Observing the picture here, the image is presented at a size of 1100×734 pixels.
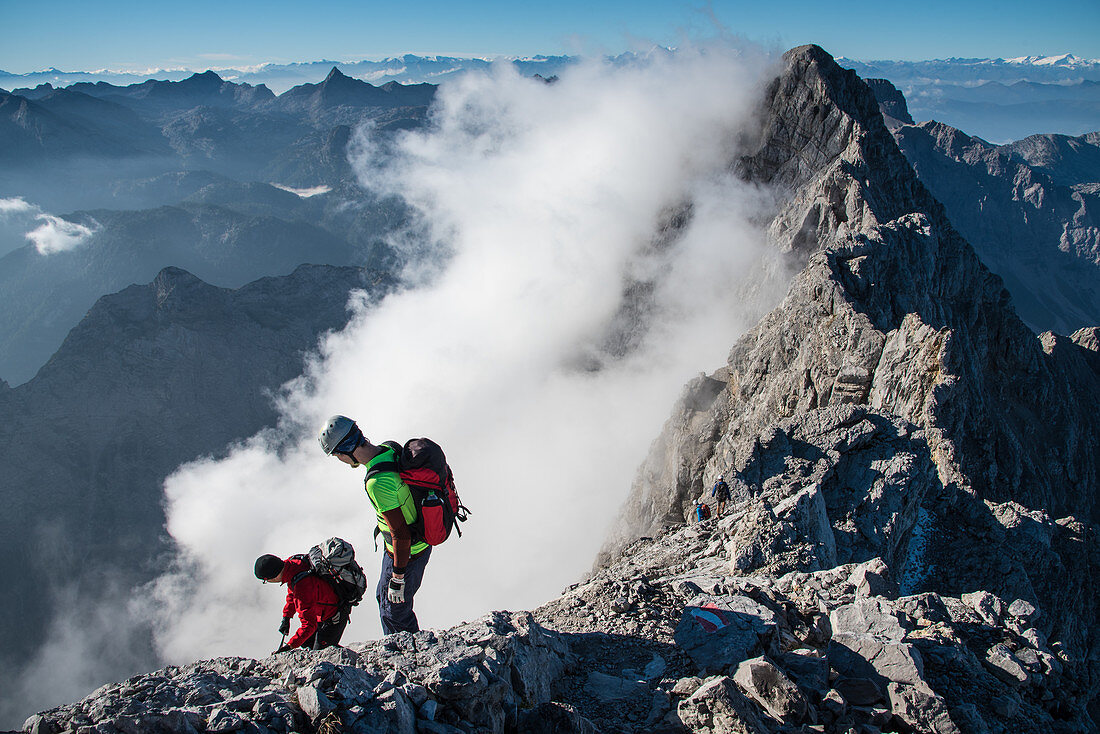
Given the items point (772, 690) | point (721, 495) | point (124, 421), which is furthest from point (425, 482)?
point (124, 421)

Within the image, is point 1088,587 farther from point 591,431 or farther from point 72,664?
point 72,664

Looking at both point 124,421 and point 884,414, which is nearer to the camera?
point 884,414

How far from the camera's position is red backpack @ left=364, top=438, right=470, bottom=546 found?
973 centimetres

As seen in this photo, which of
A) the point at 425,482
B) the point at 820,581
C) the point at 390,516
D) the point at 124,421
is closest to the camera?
the point at 390,516

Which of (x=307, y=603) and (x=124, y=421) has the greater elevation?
A: (x=124, y=421)

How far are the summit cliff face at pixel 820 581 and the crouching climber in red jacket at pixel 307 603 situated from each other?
1.40 m

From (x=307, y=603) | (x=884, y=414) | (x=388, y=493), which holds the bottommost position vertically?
(x=307, y=603)

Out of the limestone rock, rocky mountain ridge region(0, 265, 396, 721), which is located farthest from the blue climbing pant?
rocky mountain ridge region(0, 265, 396, 721)

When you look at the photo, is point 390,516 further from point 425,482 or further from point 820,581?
point 820,581

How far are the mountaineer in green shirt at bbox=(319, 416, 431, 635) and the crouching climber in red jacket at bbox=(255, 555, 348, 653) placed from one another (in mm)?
850

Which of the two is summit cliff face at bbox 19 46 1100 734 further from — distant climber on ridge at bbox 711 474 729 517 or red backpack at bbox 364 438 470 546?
red backpack at bbox 364 438 470 546

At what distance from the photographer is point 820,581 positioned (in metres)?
13.0

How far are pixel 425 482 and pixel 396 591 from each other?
2036 mm

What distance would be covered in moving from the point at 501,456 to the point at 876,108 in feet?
316
